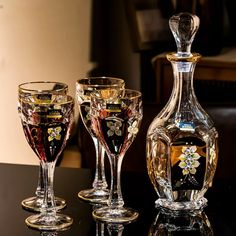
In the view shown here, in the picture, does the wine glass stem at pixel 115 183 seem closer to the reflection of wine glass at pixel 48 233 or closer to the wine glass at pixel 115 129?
the wine glass at pixel 115 129

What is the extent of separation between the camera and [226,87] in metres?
2.94

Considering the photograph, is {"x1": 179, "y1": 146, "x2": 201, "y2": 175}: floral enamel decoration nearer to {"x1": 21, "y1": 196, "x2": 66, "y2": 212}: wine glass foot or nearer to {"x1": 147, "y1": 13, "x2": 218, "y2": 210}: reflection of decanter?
{"x1": 147, "y1": 13, "x2": 218, "y2": 210}: reflection of decanter

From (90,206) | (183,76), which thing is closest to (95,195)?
(90,206)

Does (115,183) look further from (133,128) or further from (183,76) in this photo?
(183,76)

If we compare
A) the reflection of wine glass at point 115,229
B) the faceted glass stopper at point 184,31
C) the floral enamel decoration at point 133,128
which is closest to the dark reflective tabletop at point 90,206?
the reflection of wine glass at point 115,229

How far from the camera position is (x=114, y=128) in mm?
1142

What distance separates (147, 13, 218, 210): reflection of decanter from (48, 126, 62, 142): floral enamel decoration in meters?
0.18

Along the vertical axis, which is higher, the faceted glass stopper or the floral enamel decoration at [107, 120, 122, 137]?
the faceted glass stopper

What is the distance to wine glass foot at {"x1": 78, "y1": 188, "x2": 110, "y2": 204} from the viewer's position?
4.10ft

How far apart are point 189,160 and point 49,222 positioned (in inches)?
9.8

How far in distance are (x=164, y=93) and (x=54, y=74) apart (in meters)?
0.45

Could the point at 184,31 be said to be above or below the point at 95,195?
above

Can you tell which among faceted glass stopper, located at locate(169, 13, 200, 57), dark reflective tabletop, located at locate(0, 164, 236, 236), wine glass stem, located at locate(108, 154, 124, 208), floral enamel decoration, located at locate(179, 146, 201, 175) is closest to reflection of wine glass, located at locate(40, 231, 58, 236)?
dark reflective tabletop, located at locate(0, 164, 236, 236)

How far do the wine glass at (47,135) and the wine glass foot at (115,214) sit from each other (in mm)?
49
